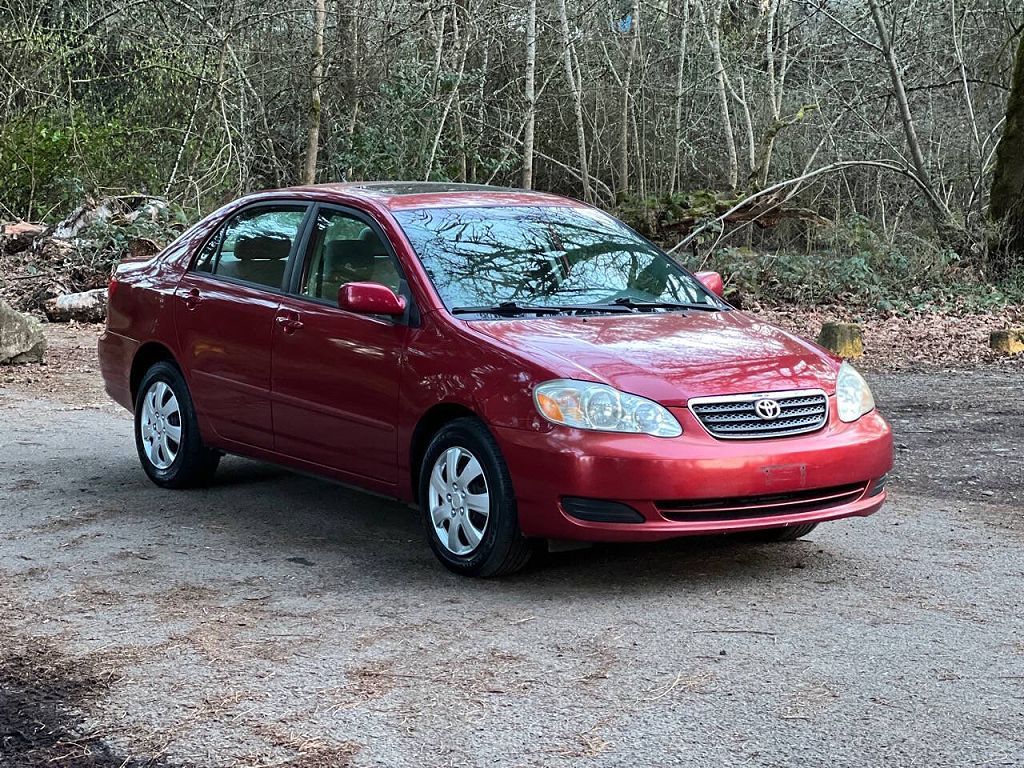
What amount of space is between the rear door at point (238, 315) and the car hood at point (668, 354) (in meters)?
1.55

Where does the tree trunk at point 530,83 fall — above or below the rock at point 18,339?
above

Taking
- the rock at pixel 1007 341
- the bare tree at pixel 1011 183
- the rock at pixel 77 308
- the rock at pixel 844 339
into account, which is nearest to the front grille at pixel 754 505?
the rock at pixel 844 339

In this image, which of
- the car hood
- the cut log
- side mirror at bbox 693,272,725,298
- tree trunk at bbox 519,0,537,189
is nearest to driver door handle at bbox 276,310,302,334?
the car hood

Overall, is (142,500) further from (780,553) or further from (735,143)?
(735,143)

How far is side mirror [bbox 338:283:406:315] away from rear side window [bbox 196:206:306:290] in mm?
952

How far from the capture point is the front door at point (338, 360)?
21.0 feet

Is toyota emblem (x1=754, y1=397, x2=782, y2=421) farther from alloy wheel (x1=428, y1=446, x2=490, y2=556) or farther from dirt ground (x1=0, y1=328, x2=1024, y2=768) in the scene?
alloy wheel (x1=428, y1=446, x2=490, y2=556)

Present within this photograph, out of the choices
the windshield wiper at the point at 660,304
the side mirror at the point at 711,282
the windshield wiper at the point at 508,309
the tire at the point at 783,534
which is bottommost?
the tire at the point at 783,534

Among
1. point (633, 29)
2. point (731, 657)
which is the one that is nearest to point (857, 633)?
point (731, 657)

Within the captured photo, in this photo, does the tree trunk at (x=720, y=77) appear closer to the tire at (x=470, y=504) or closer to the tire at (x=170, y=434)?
the tire at (x=170, y=434)

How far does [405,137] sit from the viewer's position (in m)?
21.3

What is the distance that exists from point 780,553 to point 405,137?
51.5 ft

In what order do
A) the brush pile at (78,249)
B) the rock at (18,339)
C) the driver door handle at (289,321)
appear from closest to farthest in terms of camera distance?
the driver door handle at (289,321), the rock at (18,339), the brush pile at (78,249)

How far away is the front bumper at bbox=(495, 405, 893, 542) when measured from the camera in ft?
18.2
